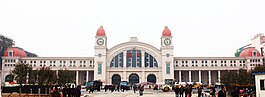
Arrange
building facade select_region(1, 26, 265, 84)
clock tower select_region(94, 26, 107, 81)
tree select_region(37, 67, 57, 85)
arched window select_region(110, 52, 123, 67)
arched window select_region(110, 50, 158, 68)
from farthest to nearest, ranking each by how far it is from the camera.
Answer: arched window select_region(110, 52, 123, 67)
arched window select_region(110, 50, 158, 68)
building facade select_region(1, 26, 265, 84)
clock tower select_region(94, 26, 107, 81)
tree select_region(37, 67, 57, 85)

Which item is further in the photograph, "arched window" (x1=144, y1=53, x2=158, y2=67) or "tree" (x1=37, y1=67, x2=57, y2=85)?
"arched window" (x1=144, y1=53, x2=158, y2=67)

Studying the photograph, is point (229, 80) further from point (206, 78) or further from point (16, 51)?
point (16, 51)

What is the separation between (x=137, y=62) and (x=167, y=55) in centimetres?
795

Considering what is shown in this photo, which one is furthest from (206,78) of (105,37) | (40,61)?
(40,61)

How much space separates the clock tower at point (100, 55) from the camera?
7631 centimetres

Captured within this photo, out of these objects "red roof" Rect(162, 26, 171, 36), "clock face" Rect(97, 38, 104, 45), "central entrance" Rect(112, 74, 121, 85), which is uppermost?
"red roof" Rect(162, 26, 171, 36)

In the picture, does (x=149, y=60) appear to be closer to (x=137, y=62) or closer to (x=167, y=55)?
(x=137, y=62)

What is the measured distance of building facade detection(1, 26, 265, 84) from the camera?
254 ft

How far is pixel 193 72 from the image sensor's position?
8369cm

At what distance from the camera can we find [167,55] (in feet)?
256

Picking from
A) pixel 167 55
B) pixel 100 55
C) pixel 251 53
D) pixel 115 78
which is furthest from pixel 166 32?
pixel 251 53

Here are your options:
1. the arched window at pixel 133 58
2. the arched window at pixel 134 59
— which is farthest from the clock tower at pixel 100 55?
the arched window at pixel 133 58

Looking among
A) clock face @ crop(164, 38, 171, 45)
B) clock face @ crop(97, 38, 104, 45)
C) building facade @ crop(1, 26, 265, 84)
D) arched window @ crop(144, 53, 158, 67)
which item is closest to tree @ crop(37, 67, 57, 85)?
building facade @ crop(1, 26, 265, 84)

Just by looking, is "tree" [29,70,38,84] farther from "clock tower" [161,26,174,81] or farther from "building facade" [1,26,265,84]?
"clock tower" [161,26,174,81]
